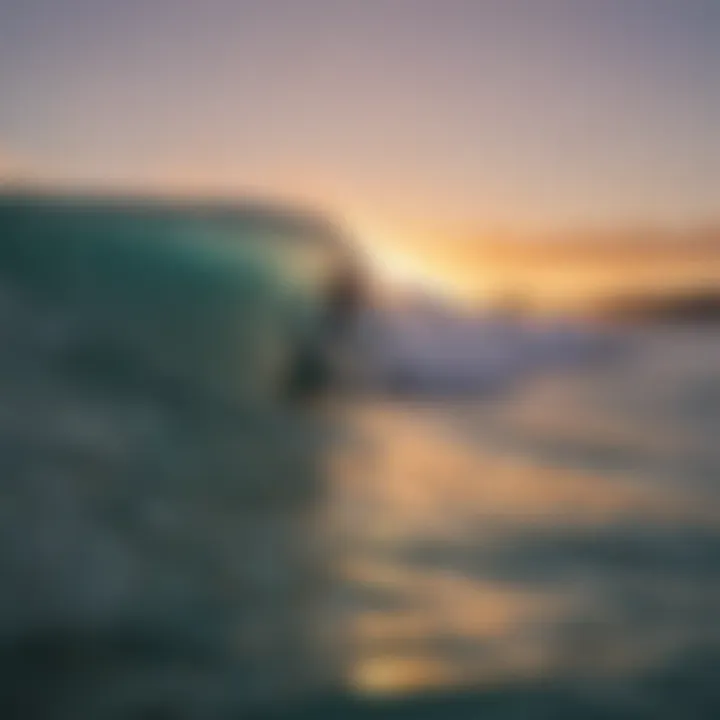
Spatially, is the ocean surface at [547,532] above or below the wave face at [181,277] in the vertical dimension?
below

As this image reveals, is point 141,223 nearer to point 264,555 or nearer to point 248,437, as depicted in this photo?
point 248,437

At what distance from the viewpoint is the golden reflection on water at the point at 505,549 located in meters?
0.94

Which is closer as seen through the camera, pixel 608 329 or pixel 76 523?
pixel 76 523

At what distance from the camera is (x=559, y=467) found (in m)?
1.07

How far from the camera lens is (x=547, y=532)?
1023mm

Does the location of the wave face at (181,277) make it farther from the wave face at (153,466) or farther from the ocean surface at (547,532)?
the ocean surface at (547,532)

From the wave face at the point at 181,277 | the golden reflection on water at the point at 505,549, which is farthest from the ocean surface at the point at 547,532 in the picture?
the wave face at the point at 181,277

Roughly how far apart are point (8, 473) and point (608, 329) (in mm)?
593

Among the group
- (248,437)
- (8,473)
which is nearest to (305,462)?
(248,437)

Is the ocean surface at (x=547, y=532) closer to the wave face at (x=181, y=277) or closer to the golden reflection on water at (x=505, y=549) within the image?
the golden reflection on water at (x=505, y=549)

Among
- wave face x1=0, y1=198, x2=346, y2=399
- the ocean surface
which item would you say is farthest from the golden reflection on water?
wave face x1=0, y1=198, x2=346, y2=399

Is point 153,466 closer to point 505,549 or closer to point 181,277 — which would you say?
point 181,277

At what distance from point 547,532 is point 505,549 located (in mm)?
46

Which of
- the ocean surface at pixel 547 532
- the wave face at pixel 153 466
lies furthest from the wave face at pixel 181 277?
the ocean surface at pixel 547 532
